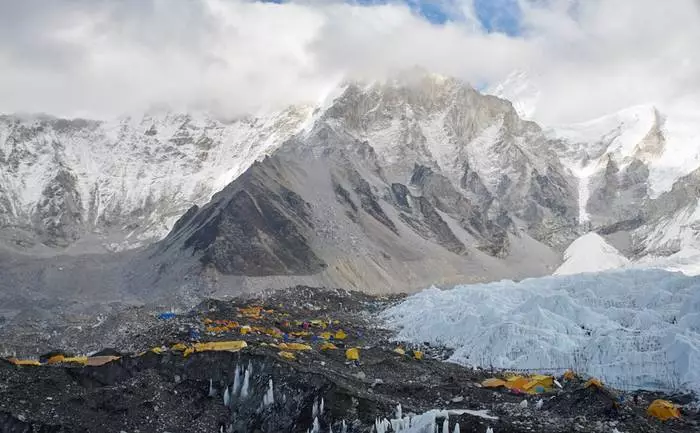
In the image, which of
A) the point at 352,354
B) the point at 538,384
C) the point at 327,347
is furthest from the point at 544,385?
the point at 327,347

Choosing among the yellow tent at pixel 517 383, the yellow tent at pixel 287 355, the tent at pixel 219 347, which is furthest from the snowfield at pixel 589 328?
the tent at pixel 219 347

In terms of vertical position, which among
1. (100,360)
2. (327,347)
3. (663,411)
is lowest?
(663,411)

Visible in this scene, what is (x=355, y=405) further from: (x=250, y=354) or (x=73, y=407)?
(x=73, y=407)

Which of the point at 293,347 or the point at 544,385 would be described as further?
the point at 293,347

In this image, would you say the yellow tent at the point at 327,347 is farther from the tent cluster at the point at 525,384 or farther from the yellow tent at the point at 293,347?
the tent cluster at the point at 525,384

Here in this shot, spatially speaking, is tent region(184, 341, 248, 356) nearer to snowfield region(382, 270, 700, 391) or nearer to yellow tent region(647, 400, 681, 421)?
snowfield region(382, 270, 700, 391)

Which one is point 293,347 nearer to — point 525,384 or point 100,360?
point 100,360
